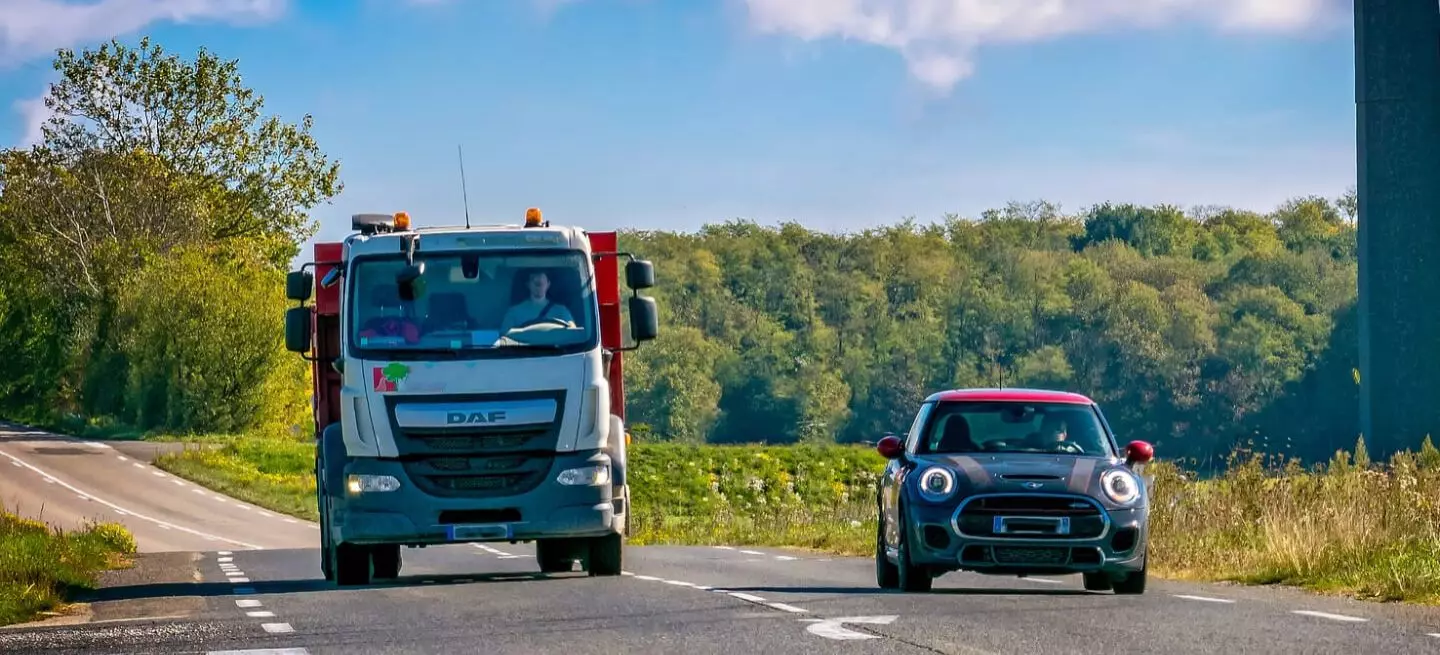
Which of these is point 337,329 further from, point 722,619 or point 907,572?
point 722,619

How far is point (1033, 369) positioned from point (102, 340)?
61.3 metres

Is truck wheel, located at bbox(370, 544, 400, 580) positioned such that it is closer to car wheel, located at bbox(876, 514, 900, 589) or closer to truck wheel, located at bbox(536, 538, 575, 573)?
truck wheel, located at bbox(536, 538, 575, 573)

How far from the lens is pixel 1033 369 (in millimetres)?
136250

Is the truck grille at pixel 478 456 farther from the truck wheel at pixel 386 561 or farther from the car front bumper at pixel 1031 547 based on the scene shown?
the car front bumper at pixel 1031 547

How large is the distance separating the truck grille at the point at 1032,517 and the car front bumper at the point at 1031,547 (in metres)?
0.03

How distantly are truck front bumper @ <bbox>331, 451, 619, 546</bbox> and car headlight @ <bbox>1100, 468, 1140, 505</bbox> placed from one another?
13.9 feet

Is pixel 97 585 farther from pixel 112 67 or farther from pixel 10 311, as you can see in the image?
pixel 10 311

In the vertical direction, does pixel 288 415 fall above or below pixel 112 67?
below

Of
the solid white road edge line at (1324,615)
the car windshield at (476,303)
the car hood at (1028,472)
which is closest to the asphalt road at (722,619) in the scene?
the solid white road edge line at (1324,615)

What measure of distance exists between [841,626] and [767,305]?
464ft

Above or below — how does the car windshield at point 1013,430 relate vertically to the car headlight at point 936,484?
above

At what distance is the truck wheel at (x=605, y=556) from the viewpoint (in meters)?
19.9

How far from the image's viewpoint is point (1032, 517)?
16312mm

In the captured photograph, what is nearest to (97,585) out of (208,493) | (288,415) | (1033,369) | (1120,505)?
(1120,505)
